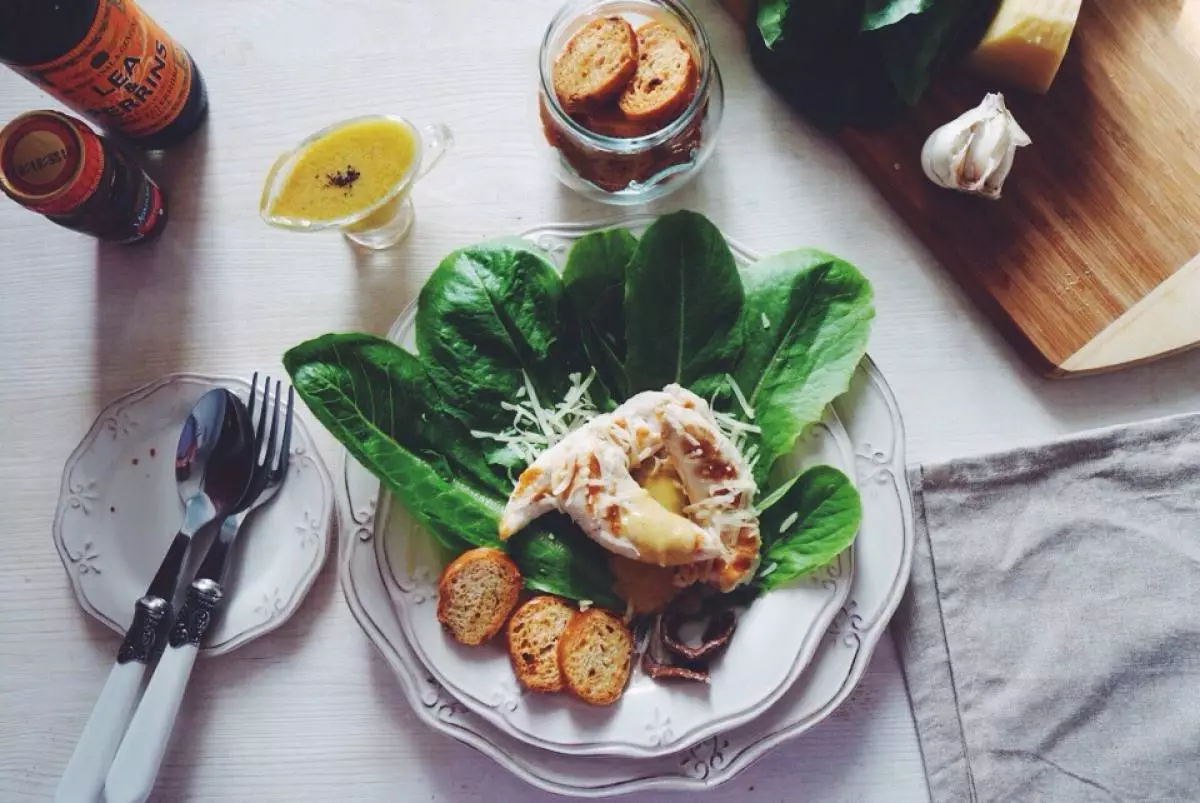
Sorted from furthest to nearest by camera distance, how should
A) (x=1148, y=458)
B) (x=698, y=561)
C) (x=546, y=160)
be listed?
(x=546, y=160), (x=1148, y=458), (x=698, y=561)

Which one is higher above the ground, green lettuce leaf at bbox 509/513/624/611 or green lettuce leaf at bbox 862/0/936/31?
green lettuce leaf at bbox 862/0/936/31

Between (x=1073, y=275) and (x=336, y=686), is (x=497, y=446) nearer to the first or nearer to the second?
(x=336, y=686)

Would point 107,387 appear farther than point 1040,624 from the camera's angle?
Yes

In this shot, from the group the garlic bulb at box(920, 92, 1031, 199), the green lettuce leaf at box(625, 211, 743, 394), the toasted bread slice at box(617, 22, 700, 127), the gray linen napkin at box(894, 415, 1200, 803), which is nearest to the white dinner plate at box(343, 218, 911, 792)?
the gray linen napkin at box(894, 415, 1200, 803)

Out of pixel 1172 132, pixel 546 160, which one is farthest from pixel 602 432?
pixel 1172 132

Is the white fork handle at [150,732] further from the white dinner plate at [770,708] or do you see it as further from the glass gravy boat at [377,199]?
the glass gravy boat at [377,199]

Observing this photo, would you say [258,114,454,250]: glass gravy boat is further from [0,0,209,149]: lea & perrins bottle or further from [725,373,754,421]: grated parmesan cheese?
[725,373,754,421]: grated parmesan cheese

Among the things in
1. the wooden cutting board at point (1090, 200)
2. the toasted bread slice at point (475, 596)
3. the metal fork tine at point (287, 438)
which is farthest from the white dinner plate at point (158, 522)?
the wooden cutting board at point (1090, 200)
